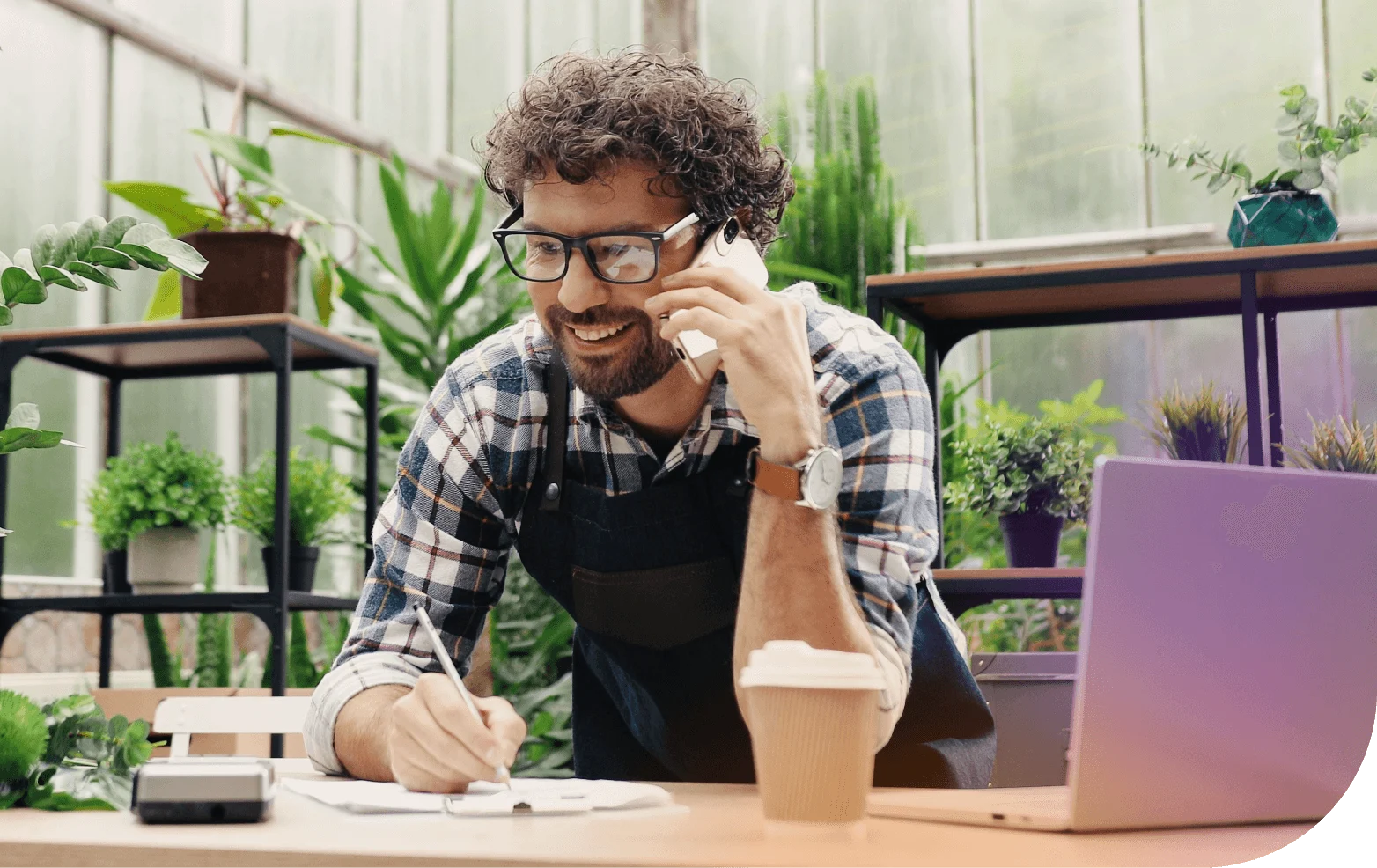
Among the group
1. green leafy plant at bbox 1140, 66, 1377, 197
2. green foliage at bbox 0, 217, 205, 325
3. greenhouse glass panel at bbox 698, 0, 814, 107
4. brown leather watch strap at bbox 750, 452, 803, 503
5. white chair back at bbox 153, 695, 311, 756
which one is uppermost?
greenhouse glass panel at bbox 698, 0, 814, 107

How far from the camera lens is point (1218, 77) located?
17.1ft

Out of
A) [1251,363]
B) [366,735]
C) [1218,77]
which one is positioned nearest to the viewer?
[366,735]

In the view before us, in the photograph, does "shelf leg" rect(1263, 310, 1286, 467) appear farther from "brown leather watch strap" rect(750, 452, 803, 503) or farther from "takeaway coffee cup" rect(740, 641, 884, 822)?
"takeaway coffee cup" rect(740, 641, 884, 822)

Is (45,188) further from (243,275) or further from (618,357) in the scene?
(618,357)

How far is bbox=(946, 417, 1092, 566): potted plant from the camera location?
8.55ft

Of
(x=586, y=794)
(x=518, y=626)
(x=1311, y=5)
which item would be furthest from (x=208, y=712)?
(x=1311, y=5)

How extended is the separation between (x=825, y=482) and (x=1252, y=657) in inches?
23.4

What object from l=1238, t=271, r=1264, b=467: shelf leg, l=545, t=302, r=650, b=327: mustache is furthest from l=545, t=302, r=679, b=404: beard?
l=1238, t=271, r=1264, b=467: shelf leg

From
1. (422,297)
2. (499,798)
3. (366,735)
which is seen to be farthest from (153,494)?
(499,798)

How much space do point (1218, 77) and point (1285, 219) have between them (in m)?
3.14

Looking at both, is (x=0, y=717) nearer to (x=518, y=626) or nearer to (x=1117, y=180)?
(x=518, y=626)

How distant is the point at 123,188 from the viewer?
290 centimetres

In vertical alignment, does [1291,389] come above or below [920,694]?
above

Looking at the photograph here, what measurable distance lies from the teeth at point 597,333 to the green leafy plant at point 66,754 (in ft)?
2.23
